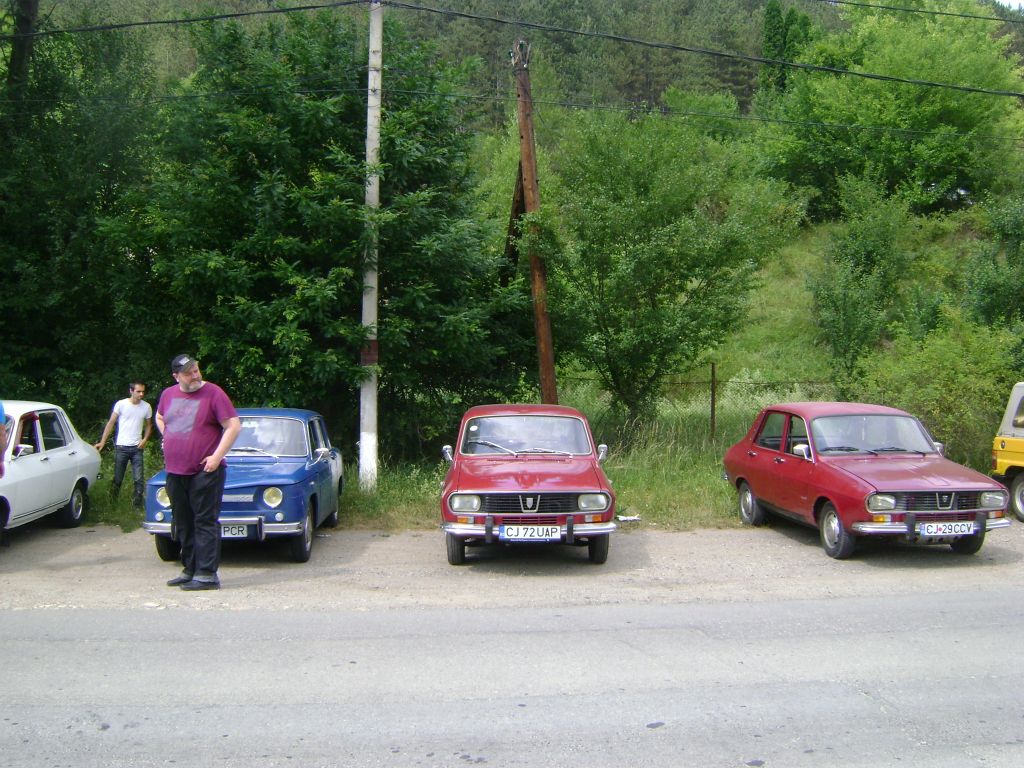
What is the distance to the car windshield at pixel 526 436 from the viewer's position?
34.2 ft

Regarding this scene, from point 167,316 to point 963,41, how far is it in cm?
3430

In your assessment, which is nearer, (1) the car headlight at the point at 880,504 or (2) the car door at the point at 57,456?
(1) the car headlight at the point at 880,504

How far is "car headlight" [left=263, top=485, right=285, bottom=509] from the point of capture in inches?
362

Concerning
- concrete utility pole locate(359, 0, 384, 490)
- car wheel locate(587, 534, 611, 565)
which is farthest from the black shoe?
concrete utility pole locate(359, 0, 384, 490)

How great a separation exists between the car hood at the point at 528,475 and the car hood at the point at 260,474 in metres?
1.69

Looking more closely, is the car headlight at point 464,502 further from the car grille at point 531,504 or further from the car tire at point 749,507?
the car tire at point 749,507

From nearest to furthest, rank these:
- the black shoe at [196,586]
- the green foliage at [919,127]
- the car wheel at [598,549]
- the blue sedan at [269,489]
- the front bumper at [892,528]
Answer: the black shoe at [196,586], the blue sedan at [269,489], the front bumper at [892,528], the car wheel at [598,549], the green foliage at [919,127]

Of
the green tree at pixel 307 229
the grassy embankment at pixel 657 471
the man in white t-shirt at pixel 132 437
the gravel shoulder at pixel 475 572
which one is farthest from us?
the green tree at pixel 307 229

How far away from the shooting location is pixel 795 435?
38.2 ft

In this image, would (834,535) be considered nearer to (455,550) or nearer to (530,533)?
(530,533)

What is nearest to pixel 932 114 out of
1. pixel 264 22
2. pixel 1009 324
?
pixel 1009 324

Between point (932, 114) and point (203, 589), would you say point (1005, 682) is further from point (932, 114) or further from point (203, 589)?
point (932, 114)

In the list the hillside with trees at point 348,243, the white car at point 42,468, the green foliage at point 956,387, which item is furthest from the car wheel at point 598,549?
the green foliage at point 956,387

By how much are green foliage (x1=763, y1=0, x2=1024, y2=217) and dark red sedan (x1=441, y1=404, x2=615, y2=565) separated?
26475mm
